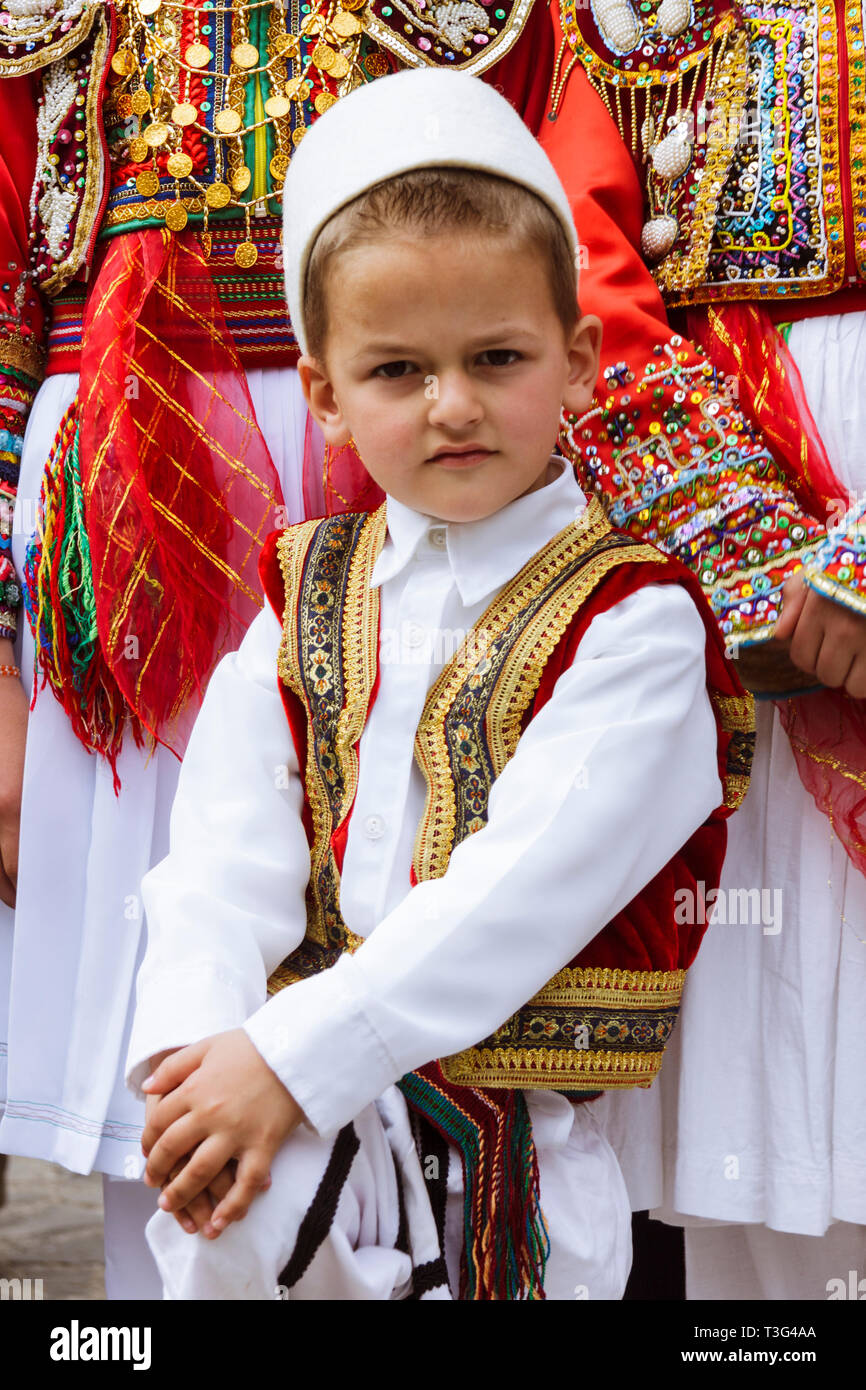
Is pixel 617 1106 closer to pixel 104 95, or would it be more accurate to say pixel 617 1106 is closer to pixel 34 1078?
pixel 34 1078

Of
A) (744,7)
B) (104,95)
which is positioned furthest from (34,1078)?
(744,7)

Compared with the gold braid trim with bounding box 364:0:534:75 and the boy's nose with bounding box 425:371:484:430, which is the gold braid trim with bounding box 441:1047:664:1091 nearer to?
the boy's nose with bounding box 425:371:484:430

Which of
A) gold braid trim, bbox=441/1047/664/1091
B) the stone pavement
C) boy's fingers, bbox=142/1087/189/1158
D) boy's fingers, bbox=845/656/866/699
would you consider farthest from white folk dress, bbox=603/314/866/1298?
the stone pavement

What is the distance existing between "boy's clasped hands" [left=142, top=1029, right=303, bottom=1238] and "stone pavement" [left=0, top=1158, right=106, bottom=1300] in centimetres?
152

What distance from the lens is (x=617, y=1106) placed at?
1.57 metres

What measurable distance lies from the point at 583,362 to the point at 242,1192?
2.74ft

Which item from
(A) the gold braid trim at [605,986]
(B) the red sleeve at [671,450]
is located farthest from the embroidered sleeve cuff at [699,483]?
(A) the gold braid trim at [605,986]

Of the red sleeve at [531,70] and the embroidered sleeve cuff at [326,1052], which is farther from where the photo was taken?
the red sleeve at [531,70]

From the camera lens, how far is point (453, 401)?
125 centimetres

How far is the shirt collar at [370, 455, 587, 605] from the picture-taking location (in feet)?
4.48

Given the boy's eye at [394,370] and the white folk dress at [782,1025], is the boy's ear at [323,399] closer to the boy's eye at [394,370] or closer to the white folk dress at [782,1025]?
the boy's eye at [394,370]

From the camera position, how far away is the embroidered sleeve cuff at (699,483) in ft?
4.76

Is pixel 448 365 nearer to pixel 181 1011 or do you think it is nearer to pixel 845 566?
pixel 845 566

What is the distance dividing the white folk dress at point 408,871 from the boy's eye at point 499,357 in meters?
0.14
